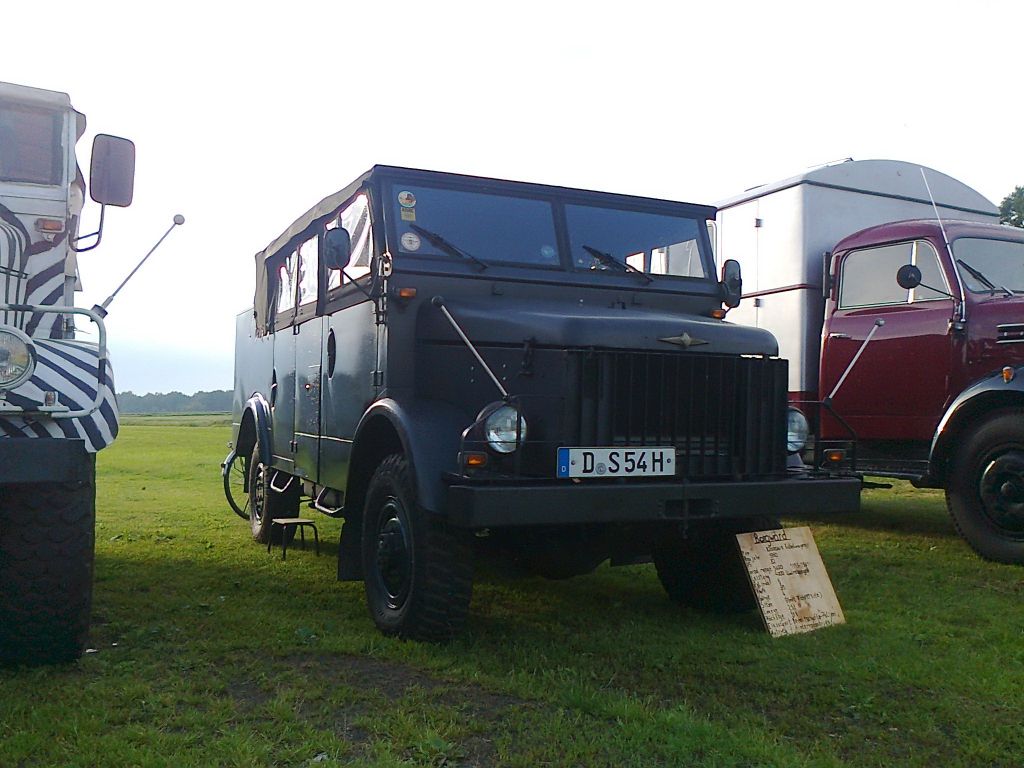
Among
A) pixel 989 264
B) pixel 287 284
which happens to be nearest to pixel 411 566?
pixel 287 284

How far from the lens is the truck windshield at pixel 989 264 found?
23.4ft

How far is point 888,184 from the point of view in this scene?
8.45 m

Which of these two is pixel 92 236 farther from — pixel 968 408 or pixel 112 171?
pixel 968 408

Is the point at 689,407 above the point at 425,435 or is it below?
above

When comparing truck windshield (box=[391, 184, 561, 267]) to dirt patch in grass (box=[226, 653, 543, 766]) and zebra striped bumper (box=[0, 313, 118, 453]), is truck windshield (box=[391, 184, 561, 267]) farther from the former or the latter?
dirt patch in grass (box=[226, 653, 543, 766])

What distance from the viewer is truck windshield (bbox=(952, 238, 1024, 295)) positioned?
7133mm

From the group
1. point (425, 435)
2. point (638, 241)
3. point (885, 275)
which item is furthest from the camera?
point (885, 275)

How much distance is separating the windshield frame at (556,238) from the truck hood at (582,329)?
27 cm

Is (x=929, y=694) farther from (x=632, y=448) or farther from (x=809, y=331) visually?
(x=809, y=331)

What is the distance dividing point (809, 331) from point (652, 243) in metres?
2.90

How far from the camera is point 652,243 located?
5711 millimetres

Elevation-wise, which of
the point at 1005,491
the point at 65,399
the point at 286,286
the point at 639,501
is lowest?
the point at 1005,491

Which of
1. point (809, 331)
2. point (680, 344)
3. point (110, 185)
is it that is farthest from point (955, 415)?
point (110, 185)

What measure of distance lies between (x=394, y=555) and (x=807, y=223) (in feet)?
16.6
